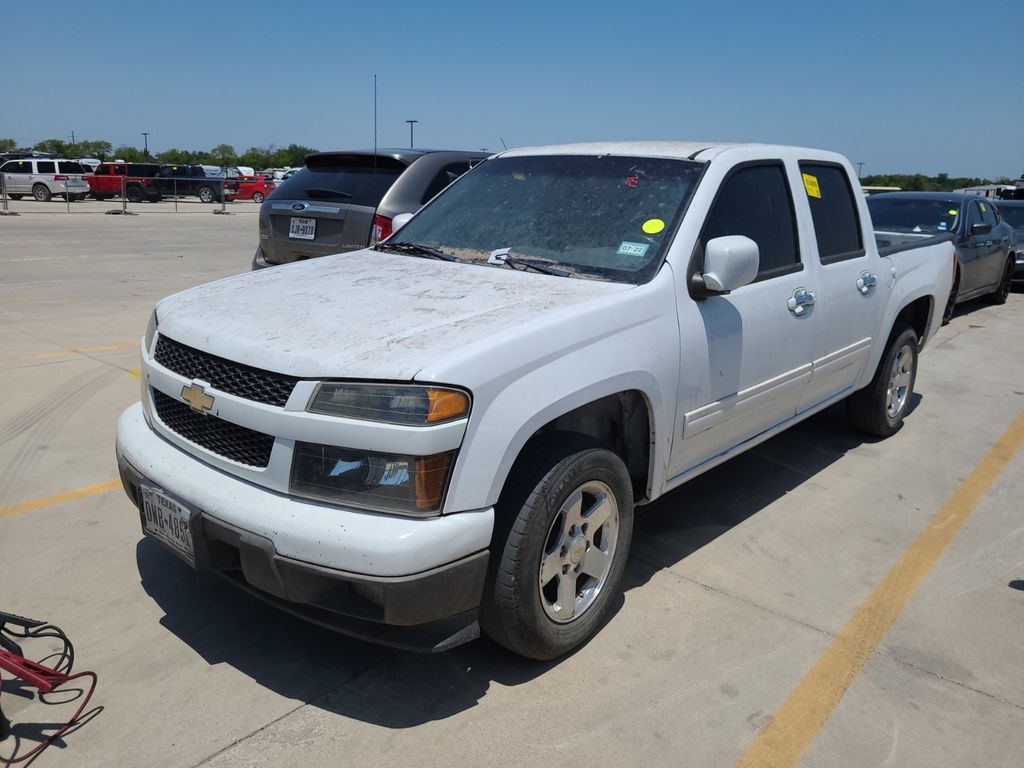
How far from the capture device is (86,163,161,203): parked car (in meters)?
33.0

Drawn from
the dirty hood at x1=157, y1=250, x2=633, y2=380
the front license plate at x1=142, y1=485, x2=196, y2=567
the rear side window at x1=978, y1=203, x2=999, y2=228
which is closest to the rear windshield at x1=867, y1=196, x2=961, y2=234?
the rear side window at x1=978, y1=203, x2=999, y2=228

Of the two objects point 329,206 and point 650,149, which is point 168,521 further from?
point 329,206

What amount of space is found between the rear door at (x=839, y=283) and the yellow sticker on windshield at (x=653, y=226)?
3.83 ft

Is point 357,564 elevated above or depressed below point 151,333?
below

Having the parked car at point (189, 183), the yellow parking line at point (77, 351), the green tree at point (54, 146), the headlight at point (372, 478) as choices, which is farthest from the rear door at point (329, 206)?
the green tree at point (54, 146)

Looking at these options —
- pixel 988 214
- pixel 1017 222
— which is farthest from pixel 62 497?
pixel 1017 222

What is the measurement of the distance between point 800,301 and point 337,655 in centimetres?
267

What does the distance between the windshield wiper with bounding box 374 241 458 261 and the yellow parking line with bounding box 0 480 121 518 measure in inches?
75.5

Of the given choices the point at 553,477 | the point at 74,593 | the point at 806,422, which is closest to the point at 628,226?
the point at 553,477

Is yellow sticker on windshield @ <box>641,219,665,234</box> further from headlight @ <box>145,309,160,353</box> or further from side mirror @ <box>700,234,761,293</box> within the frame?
headlight @ <box>145,309,160,353</box>

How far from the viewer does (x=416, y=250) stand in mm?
4129

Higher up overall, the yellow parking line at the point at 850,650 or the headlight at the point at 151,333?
the headlight at the point at 151,333

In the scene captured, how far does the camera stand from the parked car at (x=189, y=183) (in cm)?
3428

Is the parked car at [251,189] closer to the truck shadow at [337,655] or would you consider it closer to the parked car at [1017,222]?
the parked car at [1017,222]
